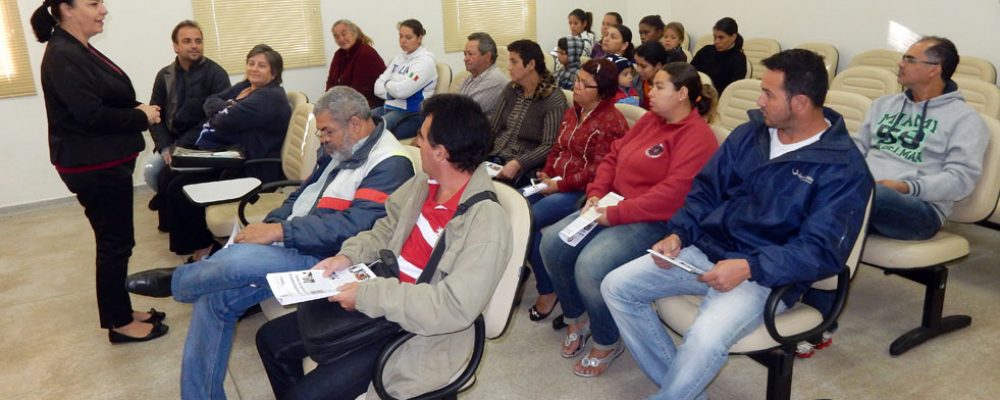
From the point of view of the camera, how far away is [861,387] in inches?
104

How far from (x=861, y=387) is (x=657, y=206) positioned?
99cm

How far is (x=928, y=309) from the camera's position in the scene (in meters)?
2.94

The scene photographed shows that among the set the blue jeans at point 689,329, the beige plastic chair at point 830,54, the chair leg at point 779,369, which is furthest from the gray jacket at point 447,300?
the beige plastic chair at point 830,54

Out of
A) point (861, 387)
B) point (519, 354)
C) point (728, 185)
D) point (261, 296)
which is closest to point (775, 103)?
point (728, 185)

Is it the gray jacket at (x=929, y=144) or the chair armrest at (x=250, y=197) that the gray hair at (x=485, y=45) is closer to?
the chair armrest at (x=250, y=197)

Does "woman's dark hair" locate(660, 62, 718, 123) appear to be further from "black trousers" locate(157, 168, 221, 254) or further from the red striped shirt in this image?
"black trousers" locate(157, 168, 221, 254)

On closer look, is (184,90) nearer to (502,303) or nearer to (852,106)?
(502,303)

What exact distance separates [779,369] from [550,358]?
1024mm

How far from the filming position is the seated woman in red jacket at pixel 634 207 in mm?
2691

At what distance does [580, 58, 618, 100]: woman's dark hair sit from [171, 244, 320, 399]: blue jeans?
150 centimetres

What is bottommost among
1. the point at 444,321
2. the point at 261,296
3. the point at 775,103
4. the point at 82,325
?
the point at 82,325

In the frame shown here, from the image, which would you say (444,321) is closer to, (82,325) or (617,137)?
(617,137)

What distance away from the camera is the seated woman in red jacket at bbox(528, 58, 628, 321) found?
324cm

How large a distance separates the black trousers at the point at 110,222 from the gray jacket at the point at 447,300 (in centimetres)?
169
